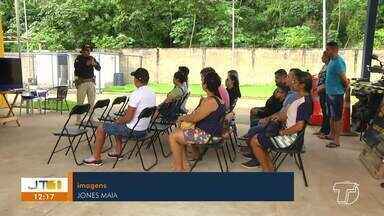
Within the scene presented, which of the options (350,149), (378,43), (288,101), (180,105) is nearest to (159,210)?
(288,101)

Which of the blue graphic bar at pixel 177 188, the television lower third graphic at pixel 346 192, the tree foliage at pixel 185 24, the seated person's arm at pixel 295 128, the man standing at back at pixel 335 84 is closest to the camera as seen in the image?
the blue graphic bar at pixel 177 188

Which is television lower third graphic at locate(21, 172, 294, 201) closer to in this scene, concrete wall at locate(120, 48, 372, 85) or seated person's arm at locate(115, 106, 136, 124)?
seated person's arm at locate(115, 106, 136, 124)

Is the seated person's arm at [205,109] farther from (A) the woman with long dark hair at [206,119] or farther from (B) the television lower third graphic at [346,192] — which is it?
(B) the television lower third graphic at [346,192]

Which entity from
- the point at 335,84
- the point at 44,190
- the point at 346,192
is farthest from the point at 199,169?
the point at 335,84

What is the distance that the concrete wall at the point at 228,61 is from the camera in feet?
82.9

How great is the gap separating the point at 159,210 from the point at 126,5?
26.1 meters

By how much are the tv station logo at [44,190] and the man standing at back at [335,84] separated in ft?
14.8

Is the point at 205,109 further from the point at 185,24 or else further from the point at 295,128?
the point at 185,24

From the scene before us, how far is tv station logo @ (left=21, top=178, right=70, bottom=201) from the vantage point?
16.3ft

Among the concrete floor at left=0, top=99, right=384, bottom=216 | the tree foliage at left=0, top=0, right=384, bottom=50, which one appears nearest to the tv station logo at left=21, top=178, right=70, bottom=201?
the concrete floor at left=0, top=99, right=384, bottom=216

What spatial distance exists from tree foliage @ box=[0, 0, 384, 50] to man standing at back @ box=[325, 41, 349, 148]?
21.7m

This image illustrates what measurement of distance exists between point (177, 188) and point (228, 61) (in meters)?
21.8

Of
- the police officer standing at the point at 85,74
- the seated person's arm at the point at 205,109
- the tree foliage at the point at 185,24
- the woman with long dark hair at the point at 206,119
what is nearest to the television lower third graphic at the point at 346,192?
the woman with long dark hair at the point at 206,119

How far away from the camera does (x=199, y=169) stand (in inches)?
248
